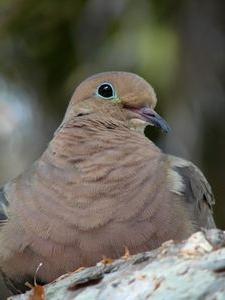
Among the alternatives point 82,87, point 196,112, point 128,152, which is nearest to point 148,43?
point 196,112

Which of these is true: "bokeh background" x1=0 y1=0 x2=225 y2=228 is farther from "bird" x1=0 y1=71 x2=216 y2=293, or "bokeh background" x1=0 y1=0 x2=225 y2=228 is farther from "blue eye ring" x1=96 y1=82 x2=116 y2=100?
"bird" x1=0 y1=71 x2=216 y2=293

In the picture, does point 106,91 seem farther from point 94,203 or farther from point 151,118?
point 94,203

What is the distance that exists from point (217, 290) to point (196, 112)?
160 inches

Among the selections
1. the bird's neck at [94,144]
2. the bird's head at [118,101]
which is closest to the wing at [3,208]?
the bird's neck at [94,144]

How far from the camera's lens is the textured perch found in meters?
3.39

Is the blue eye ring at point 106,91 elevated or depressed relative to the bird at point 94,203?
elevated

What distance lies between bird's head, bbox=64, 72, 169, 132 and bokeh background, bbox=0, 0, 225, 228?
1907 mm

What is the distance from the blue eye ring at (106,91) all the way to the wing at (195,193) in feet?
1.74

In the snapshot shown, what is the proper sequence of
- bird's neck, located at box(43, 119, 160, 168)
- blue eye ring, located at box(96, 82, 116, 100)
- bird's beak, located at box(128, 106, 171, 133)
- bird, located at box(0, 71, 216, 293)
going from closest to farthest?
bird, located at box(0, 71, 216, 293) < bird's neck, located at box(43, 119, 160, 168) < bird's beak, located at box(128, 106, 171, 133) < blue eye ring, located at box(96, 82, 116, 100)

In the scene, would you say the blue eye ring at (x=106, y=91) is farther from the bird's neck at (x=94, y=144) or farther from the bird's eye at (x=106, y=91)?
the bird's neck at (x=94, y=144)

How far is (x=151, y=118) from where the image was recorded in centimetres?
495

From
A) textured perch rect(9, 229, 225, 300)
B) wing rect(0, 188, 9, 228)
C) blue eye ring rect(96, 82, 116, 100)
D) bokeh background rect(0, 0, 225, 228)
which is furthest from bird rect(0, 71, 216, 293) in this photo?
bokeh background rect(0, 0, 225, 228)

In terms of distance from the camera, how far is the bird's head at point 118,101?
498 centimetres

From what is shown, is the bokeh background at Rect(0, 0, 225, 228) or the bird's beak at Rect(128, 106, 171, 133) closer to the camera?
the bird's beak at Rect(128, 106, 171, 133)
